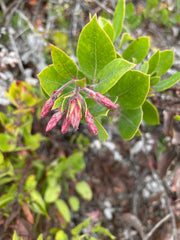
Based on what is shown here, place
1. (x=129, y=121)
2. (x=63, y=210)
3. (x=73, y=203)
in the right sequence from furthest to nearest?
(x=73, y=203) < (x=63, y=210) < (x=129, y=121)

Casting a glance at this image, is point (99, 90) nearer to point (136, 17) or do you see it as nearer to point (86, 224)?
point (86, 224)

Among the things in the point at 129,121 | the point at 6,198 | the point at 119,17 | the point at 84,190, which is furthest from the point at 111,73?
the point at 84,190

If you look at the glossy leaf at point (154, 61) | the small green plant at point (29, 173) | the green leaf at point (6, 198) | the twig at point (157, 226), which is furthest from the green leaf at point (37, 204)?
the glossy leaf at point (154, 61)

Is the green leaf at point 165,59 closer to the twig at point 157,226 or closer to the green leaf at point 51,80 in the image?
the green leaf at point 51,80

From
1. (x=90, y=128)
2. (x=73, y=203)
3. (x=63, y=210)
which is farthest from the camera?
(x=73, y=203)

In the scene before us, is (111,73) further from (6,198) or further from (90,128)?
(6,198)

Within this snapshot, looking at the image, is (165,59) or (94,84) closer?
(94,84)

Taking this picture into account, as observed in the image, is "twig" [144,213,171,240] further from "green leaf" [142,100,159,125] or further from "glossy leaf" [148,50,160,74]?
"glossy leaf" [148,50,160,74]

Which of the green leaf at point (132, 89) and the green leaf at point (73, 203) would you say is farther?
the green leaf at point (73, 203)
